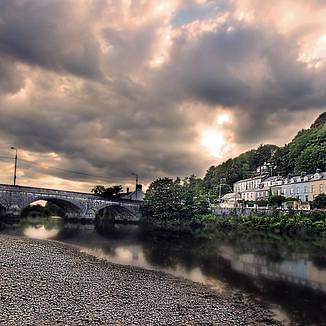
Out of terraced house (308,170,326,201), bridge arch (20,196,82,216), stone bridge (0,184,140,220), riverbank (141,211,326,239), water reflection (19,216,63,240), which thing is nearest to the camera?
water reflection (19,216,63,240)

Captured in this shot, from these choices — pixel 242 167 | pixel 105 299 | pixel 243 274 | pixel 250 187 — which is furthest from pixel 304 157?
pixel 105 299

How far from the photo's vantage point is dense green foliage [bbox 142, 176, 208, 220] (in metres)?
79.4

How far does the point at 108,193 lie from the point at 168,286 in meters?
72.7

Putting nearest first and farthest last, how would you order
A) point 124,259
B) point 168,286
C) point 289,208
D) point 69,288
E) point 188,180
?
point 69,288 → point 168,286 → point 124,259 → point 289,208 → point 188,180

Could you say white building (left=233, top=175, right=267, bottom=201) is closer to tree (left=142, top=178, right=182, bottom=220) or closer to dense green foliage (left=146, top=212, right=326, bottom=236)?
dense green foliage (left=146, top=212, right=326, bottom=236)

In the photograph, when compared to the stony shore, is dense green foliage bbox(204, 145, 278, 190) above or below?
above

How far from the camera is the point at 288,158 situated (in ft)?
389

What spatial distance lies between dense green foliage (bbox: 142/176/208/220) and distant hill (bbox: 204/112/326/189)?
3973 cm

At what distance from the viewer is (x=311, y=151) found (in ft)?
349

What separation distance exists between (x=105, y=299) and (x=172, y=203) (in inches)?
2460

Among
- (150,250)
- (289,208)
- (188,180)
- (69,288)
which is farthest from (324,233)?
(188,180)

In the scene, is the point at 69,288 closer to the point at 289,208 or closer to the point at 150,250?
the point at 150,250

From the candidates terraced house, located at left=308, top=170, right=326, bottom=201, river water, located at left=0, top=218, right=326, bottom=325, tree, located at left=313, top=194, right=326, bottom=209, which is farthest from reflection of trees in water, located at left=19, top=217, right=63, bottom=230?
terraced house, located at left=308, top=170, right=326, bottom=201

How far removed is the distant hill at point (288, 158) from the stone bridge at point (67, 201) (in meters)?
54.1
